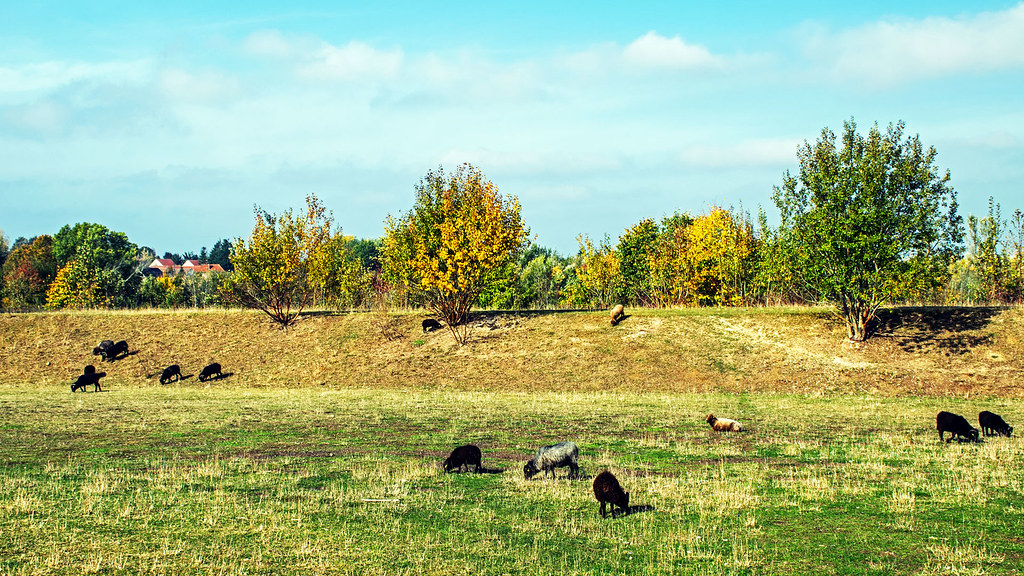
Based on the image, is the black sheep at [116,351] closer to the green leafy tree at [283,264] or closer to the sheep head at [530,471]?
the green leafy tree at [283,264]

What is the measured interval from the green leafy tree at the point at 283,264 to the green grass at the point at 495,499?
26.3 metres

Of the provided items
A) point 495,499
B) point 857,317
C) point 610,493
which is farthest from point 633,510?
point 857,317

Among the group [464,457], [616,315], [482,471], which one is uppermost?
[616,315]

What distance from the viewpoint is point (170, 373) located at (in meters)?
47.3

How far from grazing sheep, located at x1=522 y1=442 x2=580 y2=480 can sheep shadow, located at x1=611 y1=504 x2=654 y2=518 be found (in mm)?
3149

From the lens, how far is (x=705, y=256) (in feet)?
209

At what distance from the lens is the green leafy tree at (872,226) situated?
142 feet

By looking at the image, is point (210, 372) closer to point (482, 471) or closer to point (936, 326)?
point (482, 471)

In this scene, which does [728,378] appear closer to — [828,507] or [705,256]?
[705,256]

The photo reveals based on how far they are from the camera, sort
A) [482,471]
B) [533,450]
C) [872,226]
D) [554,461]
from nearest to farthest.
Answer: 1. [554,461]
2. [482,471]
3. [533,450]
4. [872,226]

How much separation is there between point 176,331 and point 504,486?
46.8 m

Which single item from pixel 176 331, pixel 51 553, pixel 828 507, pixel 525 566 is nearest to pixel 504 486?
pixel 525 566

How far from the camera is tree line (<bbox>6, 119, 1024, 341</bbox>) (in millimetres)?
43938

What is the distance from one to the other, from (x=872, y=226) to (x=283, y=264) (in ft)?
133
